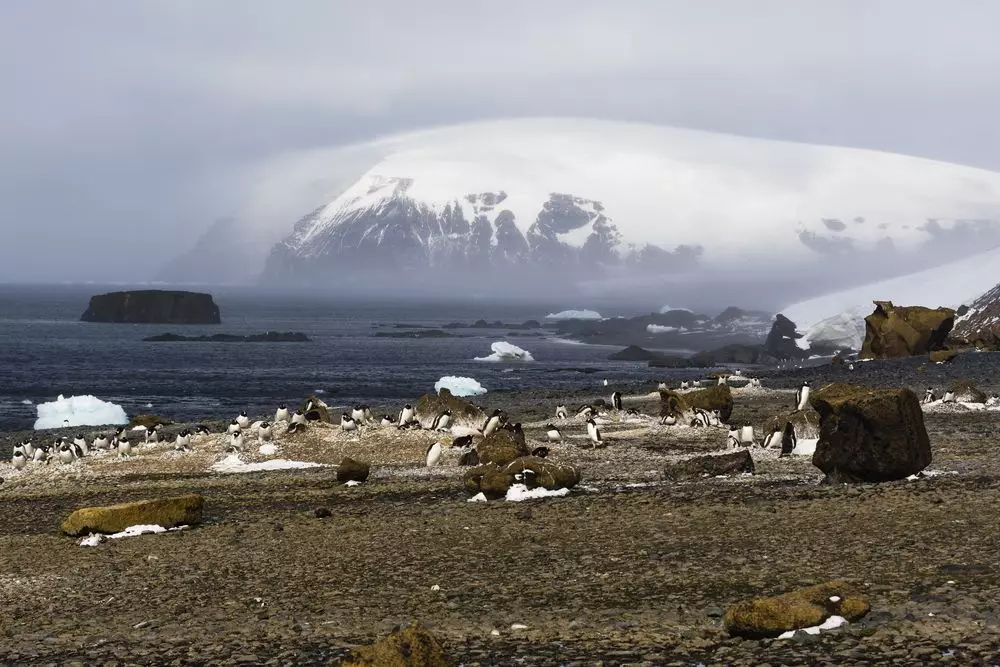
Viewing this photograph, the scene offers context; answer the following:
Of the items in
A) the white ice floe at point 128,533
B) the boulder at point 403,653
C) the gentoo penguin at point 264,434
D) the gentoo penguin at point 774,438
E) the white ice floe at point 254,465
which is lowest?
the white ice floe at point 254,465

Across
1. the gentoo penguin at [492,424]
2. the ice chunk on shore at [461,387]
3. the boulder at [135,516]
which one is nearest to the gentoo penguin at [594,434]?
the gentoo penguin at [492,424]

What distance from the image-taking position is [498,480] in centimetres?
1856

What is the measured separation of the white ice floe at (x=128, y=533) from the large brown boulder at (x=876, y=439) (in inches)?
415

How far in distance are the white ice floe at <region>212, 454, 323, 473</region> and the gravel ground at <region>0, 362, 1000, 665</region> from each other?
539 cm

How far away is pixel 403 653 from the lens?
29.7ft

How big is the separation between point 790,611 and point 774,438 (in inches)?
581

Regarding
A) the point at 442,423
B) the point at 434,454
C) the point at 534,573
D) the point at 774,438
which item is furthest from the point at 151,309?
the point at 534,573

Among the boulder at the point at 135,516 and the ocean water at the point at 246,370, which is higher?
the boulder at the point at 135,516

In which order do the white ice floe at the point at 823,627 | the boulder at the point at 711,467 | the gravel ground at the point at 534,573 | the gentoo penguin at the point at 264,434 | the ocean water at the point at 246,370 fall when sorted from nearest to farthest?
1. the white ice floe at the point at 823,627
2. the gravel ground at the point at 534,573
3. the boulder at the point at 711,467
4. the gentoo penguin at the point at 264,434
5. the ocean water at the point at 246,370

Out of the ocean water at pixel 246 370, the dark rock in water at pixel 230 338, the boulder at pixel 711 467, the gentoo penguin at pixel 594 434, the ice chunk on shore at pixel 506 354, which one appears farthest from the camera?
the dark rock in water at pixel 230 338

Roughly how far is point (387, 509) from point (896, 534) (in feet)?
27.3

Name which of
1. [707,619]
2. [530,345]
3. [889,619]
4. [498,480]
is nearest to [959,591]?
[889,619]

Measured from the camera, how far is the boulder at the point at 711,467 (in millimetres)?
19641

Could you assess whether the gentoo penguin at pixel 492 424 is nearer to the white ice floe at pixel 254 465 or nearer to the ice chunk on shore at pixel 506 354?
the white ice floe at pixel 254 465
